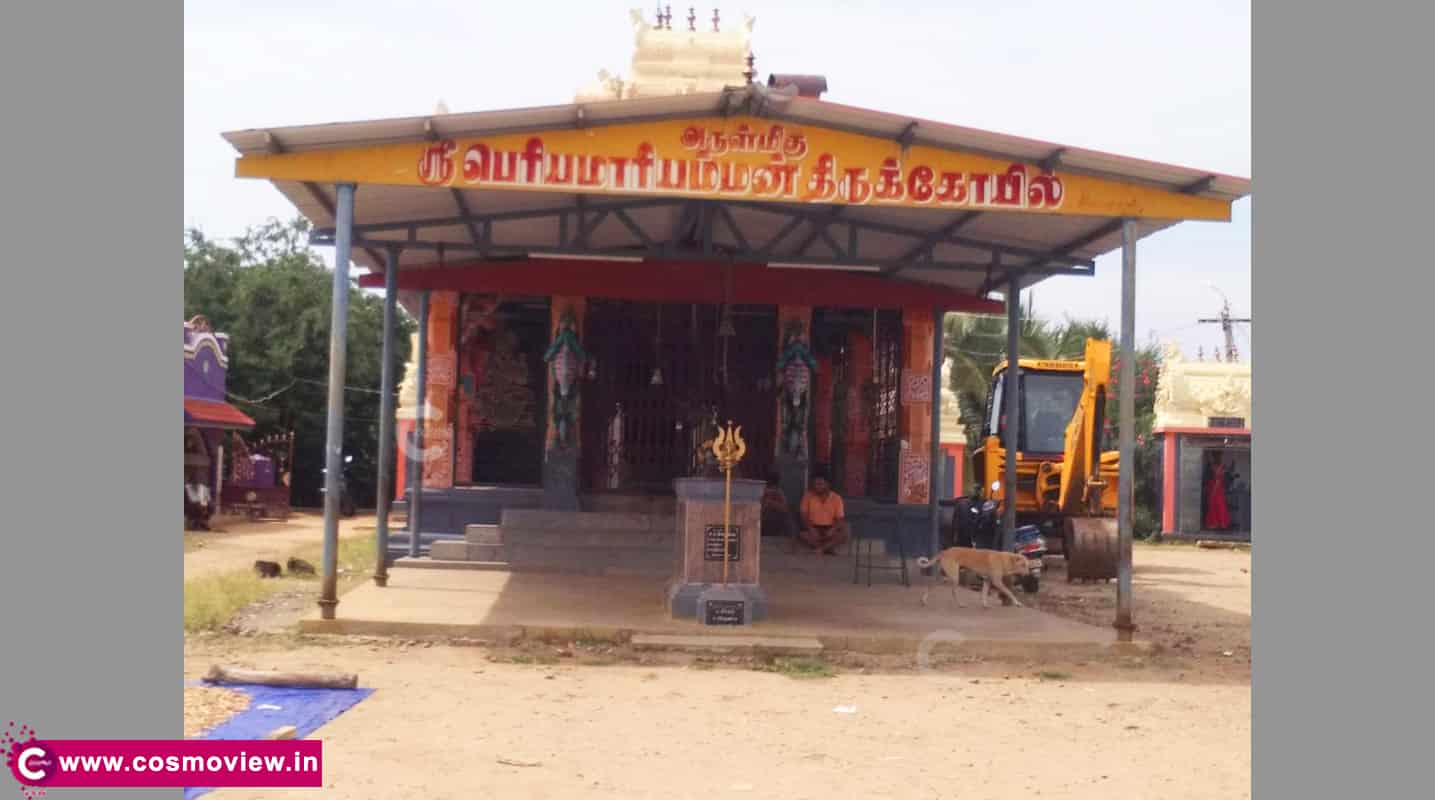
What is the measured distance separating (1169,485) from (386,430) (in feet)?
67.6

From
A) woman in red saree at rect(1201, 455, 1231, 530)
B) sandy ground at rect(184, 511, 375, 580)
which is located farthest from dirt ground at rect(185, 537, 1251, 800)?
woman in red saree at rect(1201, 455, 1231, 530)

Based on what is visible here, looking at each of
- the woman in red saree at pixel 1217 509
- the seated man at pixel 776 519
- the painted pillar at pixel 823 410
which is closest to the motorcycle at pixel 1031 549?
the painted pillar at pixel 823 410

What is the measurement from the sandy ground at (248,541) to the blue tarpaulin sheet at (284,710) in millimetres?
7969

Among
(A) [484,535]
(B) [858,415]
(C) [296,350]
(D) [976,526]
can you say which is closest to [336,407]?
(A) [484,535]

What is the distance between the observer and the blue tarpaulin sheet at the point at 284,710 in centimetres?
713

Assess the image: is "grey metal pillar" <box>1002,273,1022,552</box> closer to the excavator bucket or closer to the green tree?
the excavator bucket

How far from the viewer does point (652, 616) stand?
1170 cm

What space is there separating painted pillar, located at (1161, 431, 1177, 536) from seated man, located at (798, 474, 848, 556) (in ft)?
54.7

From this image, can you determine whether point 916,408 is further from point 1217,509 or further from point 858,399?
point 1217,509

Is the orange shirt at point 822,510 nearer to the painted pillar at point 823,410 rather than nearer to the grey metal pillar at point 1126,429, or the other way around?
the painted pillar at point 823,410

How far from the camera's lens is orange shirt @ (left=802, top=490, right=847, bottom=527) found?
15562 millimetres

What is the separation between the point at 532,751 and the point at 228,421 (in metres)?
22.0

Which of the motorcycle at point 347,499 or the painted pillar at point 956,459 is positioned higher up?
the painted pillar at point 956,459

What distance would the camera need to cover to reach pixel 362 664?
956 centimetres
